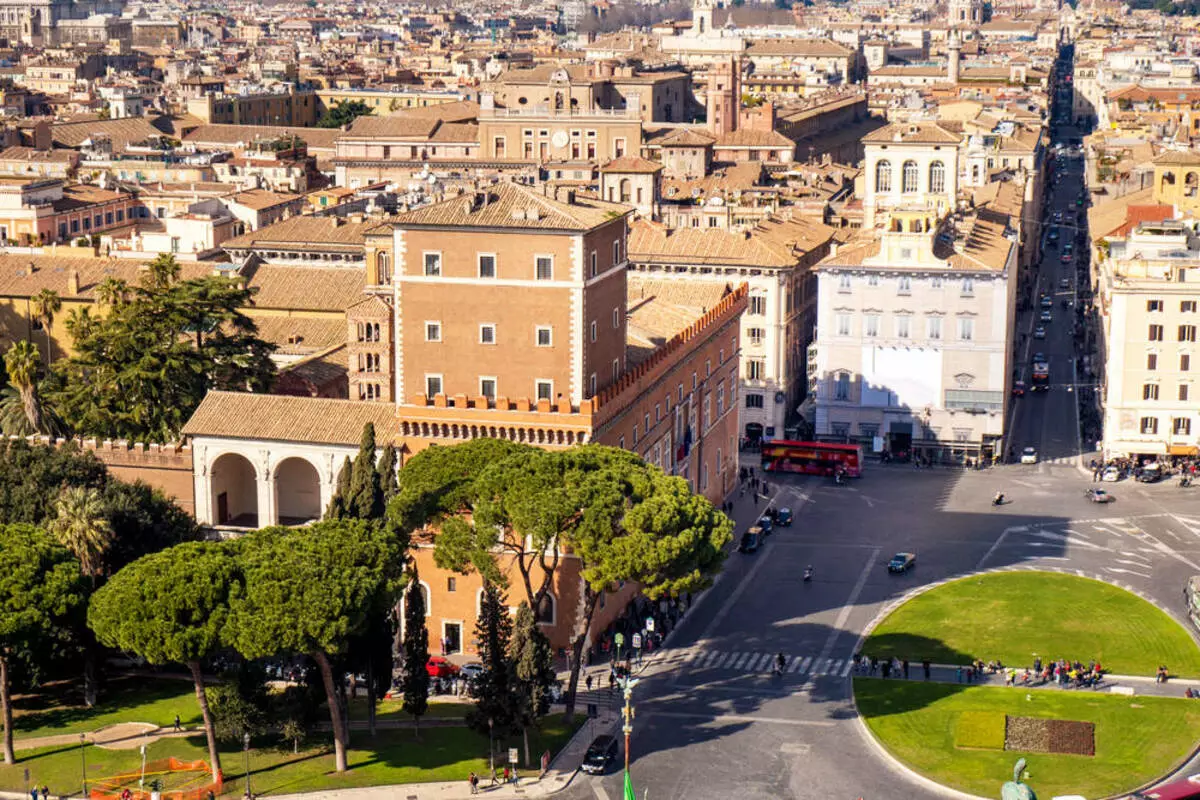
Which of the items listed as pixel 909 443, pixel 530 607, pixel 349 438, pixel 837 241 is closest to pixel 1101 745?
pixel 530 607

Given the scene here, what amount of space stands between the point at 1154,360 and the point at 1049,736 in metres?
44.8

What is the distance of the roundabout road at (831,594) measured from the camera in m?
68.8

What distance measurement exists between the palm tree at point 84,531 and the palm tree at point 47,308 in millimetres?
40901

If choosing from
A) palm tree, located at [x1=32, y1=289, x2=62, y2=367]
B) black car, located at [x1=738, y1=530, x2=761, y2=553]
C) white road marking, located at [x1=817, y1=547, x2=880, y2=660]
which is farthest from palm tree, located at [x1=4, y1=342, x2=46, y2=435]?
white road marking, located at [x1=817, y1=547, x2=880, y2=660]

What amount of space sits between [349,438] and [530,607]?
52.1 feet

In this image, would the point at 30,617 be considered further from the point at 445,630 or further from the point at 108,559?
the point at 445,630

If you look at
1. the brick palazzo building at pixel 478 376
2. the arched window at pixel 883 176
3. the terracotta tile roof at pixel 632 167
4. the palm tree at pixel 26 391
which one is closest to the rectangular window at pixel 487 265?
the brick palazzo building at pixel 478 376

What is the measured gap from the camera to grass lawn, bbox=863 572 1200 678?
80875mm

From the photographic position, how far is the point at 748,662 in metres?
80.1

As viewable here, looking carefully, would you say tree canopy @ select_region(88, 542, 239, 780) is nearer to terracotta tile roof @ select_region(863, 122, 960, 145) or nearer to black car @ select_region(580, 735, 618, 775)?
black car @ select_region(580, 735, 618, 775)

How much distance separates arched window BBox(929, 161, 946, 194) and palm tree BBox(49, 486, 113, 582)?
239 ft

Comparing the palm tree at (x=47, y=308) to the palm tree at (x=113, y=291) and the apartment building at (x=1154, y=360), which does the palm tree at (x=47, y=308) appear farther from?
the apartment building at (x=1154, y=360)

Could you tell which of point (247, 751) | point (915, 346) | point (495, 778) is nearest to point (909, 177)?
point (915, 346)

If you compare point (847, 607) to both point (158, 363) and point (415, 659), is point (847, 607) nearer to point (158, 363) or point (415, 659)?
point (415, 659)
